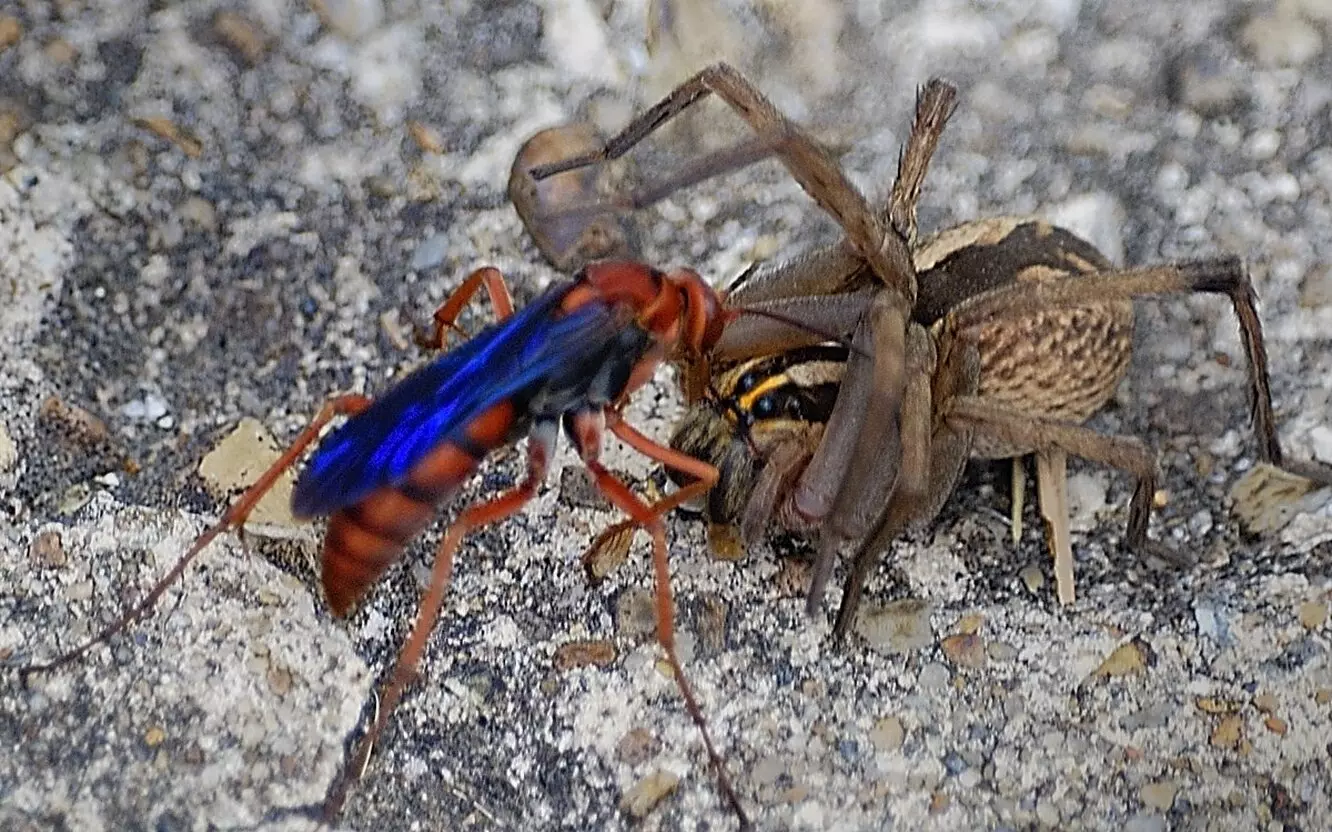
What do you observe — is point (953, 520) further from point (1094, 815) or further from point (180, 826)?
point (180, 826)

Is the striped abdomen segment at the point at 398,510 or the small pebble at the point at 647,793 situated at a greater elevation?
the striped abdomen segment at the point at 398,510

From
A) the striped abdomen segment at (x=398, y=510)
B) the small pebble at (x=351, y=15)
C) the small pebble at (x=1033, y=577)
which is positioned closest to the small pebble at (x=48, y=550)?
the striped abdomen segment at (x=398, y=510)

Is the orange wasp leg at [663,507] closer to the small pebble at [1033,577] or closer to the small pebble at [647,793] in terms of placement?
the small pebble at [647,793]

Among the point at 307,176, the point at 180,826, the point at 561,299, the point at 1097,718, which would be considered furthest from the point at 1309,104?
the point at 180,826

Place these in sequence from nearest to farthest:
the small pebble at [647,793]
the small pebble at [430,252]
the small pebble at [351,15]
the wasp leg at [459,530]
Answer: the wasp leg at [459,530]
the small pebble at [647,793]
the small pebble at [430,252]
the small pebble at [351,15]

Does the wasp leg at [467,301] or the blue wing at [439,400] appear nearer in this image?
the blue wing at [439,400]

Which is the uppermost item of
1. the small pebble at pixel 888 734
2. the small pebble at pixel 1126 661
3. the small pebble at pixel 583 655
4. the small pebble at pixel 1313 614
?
the small pebble at pixel 583 655

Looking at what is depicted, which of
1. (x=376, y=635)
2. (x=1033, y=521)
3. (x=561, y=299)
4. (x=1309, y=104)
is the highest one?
(x=561, y=299)
